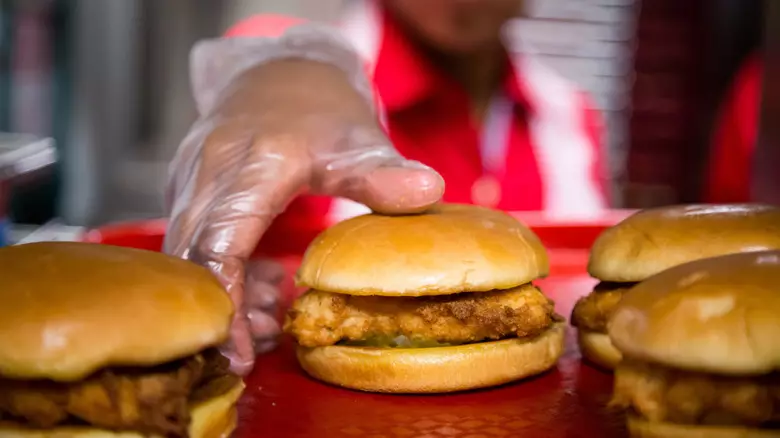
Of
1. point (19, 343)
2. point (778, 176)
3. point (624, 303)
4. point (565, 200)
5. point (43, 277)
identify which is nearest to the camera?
point (19, 343)

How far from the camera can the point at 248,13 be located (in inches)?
200

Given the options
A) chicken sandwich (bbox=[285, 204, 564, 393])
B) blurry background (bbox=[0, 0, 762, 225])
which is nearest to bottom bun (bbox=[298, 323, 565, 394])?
chicken sandwich (bbox=[285, 204, 564, 393])

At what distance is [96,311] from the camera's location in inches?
42.6

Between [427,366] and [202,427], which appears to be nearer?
[202,427]

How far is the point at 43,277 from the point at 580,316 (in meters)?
1.05

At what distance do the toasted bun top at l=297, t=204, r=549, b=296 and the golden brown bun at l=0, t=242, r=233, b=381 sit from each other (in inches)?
12.5

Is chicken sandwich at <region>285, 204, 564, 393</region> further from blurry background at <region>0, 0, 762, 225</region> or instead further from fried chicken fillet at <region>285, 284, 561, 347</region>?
blurry background at <region>0, 0, 762, 225</region>

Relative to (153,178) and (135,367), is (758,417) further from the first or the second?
(153,178)

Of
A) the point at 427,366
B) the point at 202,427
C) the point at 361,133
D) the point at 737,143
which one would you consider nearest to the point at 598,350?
the point at 427,366

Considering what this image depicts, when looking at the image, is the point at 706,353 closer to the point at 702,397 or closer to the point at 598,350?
the point at 702,397

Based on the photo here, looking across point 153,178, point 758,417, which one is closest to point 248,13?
point 153,178

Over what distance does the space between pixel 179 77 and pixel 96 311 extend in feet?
13.5

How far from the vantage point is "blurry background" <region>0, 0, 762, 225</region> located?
4652 mm

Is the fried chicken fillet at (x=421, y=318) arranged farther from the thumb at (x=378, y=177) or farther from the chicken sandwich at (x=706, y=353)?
the chicken sandwich at (x=706, y=353)
